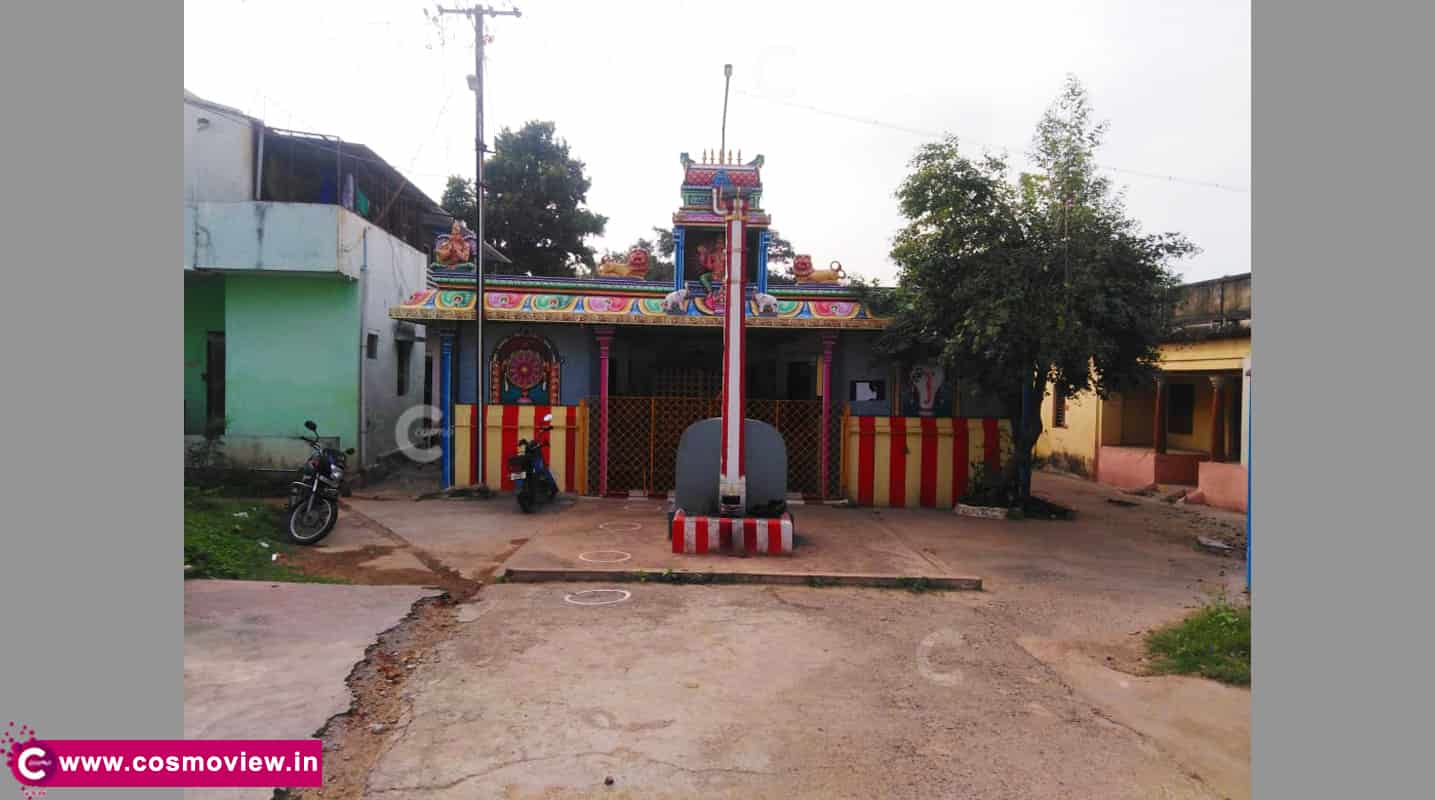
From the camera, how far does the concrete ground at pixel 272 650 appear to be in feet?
11.4

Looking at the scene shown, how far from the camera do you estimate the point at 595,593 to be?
6184 mm

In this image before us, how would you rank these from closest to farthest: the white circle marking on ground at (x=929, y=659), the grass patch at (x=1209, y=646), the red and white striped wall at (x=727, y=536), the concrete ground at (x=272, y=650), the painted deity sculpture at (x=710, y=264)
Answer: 1. the concrete ground at (x=272, y=650)
2. the white circle marking on ground at (x=929, y=659)
3. the grass patch at (x=1209, y=646)
4. the red and white striped wall at (x=727, y=536)
5. the painted deity sculpture at (x=710, y=264)

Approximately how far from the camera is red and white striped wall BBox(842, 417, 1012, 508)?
11586 mm

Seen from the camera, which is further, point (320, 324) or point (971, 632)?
point (320, 324)

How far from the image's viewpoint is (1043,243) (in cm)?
933

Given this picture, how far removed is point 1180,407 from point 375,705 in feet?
56.0

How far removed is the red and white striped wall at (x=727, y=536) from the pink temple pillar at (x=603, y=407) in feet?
13.5

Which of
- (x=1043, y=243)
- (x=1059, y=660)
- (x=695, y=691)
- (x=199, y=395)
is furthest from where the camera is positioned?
(x=199, y=395)

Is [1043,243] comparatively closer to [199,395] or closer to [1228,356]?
[1228,356]

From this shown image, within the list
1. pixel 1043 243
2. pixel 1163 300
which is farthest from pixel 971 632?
pixel 1163 300

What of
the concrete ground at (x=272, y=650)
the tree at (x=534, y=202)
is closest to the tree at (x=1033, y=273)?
the concrete ground at (x=272, y=650)

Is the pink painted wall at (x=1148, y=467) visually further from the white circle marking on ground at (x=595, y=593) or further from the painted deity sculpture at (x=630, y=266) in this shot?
the white circle marking on ground at (x=595, y=593)

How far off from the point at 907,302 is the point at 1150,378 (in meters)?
3.48

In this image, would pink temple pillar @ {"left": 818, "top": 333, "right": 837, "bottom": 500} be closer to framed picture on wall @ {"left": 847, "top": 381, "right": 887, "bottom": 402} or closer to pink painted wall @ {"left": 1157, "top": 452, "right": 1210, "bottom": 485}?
framed picture on wall @ {"left": 847, "top": 381, "right": 887, "bottom": 402}
